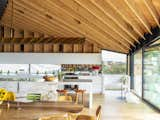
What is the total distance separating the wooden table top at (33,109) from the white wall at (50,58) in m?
9.91

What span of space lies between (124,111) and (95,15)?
345 centimetres

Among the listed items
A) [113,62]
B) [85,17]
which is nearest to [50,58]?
[113,62]

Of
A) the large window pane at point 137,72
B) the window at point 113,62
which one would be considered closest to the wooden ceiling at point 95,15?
the large window pane at point 137,72

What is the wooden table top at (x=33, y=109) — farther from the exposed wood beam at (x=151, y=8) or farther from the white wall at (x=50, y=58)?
the white wall at (x=50, y=58)

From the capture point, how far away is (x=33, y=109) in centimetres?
439

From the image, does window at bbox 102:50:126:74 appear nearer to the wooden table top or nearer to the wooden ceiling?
the wooden ceiling

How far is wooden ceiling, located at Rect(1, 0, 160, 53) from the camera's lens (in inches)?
281

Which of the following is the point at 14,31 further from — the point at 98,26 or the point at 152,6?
the point at 152,6

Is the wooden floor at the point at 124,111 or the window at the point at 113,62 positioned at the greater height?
the window at the point at 113,62

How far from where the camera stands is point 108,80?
15.3 meters

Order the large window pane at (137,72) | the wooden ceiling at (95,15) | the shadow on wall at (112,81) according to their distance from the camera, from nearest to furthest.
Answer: the wooden ceiling at (95,15) → the large window pane at (137,72) → the shadow on wall at (112,81)

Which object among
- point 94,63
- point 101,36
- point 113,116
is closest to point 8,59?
point 94,63

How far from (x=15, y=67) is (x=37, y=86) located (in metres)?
5.29

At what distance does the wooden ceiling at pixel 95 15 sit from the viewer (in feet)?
23.5
